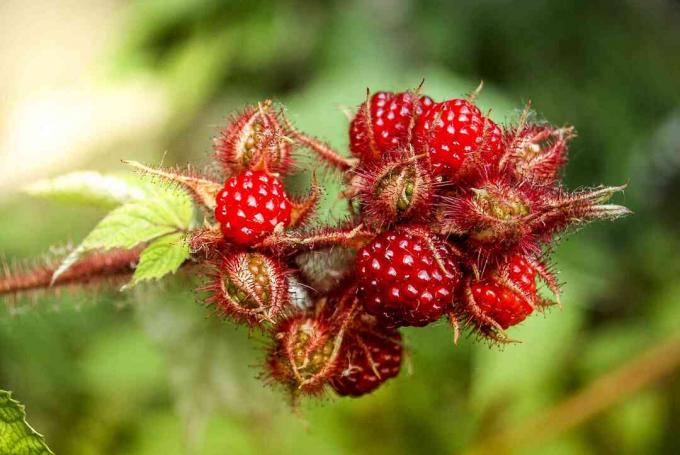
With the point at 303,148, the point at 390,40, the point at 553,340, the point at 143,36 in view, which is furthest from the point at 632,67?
the point at 303,148

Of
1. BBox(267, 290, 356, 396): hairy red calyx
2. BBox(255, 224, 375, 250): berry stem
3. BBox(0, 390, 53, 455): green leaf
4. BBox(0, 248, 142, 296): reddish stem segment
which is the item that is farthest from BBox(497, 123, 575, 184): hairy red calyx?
BBox(0, 390, 53, 455): green leaf

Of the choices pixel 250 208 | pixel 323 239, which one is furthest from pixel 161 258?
pixel 323 239

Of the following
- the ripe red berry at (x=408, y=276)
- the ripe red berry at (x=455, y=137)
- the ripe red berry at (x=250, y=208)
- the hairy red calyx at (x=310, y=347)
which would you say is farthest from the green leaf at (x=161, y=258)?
the ripe red berry at (x=455, y=137)

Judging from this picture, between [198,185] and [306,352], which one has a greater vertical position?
[198,185]

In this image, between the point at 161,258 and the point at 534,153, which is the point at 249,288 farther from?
the point at 534,153

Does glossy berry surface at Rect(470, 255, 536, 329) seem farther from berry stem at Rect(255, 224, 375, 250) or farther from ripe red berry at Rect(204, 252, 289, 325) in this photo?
ripe red berry at Rect(204, 252, 289, 325)

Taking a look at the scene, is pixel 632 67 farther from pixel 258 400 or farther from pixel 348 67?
pixel 258 400
